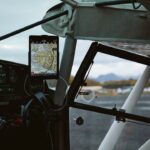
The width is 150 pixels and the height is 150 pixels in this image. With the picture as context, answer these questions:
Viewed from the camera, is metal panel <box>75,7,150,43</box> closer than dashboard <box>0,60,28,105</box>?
No

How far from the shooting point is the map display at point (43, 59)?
5.47 meters

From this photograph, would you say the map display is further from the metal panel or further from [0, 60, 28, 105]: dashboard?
the metal panel

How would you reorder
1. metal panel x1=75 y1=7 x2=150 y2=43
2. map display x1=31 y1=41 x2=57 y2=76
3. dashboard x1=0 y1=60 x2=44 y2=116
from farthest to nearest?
metal panel x1=75 y1=7 x2=150 y2=43, dashboard x1=0 y1=60 x2=44 y2=116, map display x1=31 y1=41 x2=57 y2=76

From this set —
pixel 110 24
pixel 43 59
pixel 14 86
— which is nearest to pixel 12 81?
pixel 14 86

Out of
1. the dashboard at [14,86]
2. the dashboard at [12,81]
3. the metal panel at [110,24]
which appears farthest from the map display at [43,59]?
the metal panel at [110,24]

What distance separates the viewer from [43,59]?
5.53m

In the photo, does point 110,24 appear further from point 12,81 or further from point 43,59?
point 12,81

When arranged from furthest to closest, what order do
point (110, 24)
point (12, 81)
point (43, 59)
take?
point (110, 24), point (12, 81), point (43, 59)

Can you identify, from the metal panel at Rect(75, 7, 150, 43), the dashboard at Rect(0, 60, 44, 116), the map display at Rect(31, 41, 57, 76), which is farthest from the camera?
the metal panel at Rect(75, 7, 150, 43)

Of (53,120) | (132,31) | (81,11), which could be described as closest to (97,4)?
(81,11)

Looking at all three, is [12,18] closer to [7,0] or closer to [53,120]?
[7,0]

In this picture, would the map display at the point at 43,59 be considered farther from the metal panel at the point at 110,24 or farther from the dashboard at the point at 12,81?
the metal panel at the point at 110,24

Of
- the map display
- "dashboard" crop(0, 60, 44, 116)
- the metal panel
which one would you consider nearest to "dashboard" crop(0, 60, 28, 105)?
"dashboard" crop(0, 60, 44, 116)

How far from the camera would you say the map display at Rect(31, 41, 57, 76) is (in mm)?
5469
